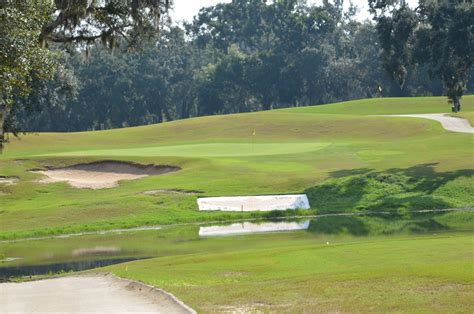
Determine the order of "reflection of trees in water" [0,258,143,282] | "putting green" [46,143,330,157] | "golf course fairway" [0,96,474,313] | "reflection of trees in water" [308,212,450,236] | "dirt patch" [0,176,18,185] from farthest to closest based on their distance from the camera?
"putting green" [46,143,330,157] → "dirt patch" [0,176,18,185] → "reflection of trees in water" [308,212,450,236] → "reflection of trees in water" [0,258,143,282] → "golf course fairway" [0,96,474,313]

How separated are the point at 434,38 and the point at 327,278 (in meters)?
42.8

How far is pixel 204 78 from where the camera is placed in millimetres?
166875

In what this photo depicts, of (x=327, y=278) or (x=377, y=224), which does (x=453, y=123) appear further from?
(x=327, y=278)

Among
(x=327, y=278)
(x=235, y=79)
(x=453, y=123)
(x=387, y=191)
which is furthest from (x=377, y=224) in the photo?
(x=235, y=79)

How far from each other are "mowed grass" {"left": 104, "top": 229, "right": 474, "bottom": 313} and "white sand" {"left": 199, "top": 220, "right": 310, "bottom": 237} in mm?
11941

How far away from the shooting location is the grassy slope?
1966 inches

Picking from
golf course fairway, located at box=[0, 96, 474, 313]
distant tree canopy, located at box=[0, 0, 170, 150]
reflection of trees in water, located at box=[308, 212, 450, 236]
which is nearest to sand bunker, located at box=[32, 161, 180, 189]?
golf course fairway, located at box=[0, 96, 474, 313]

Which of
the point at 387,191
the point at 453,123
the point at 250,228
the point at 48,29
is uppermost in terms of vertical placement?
the point at 48,29

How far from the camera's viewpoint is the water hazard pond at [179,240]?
115 ft

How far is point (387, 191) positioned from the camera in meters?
53.2

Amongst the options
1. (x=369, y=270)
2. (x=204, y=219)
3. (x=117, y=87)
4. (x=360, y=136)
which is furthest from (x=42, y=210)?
(x=117, y=87)

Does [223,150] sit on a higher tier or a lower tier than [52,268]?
higher

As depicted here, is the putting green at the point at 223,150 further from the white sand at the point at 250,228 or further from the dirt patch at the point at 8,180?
the white sand at the point at 250,228

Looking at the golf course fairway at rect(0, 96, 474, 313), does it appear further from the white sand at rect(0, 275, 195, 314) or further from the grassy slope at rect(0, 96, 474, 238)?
the white sand at rect(0, 275, 195, 314)
